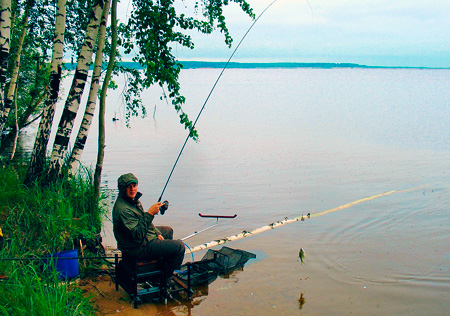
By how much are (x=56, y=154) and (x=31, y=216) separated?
1.09 metres

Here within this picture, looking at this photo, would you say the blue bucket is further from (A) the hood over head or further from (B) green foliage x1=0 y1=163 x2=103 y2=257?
(A) the hood over head

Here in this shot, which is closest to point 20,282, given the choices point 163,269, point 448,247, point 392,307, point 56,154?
point 163,269

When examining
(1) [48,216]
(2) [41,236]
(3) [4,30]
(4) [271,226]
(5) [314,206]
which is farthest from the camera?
(5) [314,206]

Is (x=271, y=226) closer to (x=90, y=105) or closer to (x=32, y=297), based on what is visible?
(x=90, y=105)

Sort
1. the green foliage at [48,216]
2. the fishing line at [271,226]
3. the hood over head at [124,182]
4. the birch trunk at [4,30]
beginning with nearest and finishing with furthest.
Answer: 1. the hood over head at [124,182]
2. the green foliage at [48,216]
3. the birch trunk at [4,30]
4. the fishing line at [271,226]

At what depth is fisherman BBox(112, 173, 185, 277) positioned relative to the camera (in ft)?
15.0

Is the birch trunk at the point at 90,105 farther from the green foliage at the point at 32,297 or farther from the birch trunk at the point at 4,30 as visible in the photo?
the green foliage at the point at 32,297

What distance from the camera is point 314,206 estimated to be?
10.8 m

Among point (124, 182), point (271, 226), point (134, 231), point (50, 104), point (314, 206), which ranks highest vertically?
point (50, 104)

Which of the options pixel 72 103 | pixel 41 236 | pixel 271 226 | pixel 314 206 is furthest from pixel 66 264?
pixel 314 206

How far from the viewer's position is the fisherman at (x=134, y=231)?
456cm

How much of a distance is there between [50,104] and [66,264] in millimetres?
2539

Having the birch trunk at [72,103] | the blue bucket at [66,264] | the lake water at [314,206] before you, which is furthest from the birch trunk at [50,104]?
the lake water at [314,206]

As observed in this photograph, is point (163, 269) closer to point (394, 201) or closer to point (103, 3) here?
point (103, 3)
